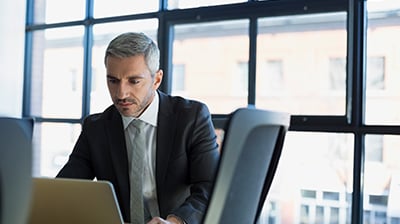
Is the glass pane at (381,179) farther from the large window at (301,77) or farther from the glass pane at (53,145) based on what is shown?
the glass pane at (53,145)

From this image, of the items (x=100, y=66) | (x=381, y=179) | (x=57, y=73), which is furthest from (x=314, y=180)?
(x=57, y=73)

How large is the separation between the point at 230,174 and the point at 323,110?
232 cm

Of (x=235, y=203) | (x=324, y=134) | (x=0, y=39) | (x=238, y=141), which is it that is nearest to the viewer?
(x=238, y=141)

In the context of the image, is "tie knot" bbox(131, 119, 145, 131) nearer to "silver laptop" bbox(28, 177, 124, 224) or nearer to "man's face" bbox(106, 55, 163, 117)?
"man's face" bbox(106, 55, 163, 117)

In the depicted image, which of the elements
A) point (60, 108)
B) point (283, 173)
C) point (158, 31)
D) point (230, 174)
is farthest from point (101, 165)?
point (60, 108)

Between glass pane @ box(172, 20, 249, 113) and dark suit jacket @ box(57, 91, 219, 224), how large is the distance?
1.51 m

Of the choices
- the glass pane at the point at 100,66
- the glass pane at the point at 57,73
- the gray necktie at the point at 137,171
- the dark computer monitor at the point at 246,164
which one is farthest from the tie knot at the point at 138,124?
the glass pane at the point at 57,73

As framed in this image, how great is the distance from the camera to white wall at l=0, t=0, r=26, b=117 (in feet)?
14.7

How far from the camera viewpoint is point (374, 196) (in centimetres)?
302

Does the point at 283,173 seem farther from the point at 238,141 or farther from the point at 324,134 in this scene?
the point at 238,141

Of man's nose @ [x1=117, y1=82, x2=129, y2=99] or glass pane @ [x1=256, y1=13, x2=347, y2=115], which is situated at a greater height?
glass pane @ [x1=256, y1=13, x2=347, y2=115]

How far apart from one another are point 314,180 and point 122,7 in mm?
2088

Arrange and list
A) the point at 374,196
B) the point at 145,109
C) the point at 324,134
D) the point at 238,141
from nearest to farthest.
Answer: the point at 238,141, the point at 145,109, the point at 374,196, the point at 324,134

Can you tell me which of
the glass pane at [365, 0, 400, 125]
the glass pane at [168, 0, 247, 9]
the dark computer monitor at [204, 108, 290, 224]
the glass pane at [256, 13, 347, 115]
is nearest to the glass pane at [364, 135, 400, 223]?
the glass pane at [365, 0, 400, 125]
